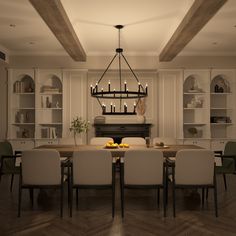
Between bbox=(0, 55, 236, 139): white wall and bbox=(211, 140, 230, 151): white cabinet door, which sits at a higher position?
bbox=(0, 55, 236, 139): white wall

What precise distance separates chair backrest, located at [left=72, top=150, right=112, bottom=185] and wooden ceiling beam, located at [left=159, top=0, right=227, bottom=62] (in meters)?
2.05

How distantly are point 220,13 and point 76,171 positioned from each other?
303cm

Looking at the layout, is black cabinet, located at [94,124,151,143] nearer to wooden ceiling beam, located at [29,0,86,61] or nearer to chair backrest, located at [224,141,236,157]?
wooden ceiling beam, located at [29,0,86,61]

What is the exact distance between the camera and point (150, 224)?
12.3 ft

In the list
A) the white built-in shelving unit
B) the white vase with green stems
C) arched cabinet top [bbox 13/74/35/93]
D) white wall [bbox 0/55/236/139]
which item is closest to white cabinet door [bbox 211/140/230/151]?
white wall [bbox 0/55/236/139]

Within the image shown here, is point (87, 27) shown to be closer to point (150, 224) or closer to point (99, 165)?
point (99, 165)

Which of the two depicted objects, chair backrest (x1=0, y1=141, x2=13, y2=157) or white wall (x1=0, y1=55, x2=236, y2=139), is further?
white wall (x1=0, y1=55, x2=236, y2=139)

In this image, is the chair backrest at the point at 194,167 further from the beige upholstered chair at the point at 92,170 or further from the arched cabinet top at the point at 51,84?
the arched cabinet top at the point at 51,84

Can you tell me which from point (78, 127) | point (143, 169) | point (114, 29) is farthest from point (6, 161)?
point (114, 29)

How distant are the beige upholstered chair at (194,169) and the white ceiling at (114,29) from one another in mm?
1996

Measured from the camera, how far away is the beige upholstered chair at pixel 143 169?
4.05 m

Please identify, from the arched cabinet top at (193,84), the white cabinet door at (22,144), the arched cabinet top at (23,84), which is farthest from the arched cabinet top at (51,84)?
the arched cabinet top at (193,84)

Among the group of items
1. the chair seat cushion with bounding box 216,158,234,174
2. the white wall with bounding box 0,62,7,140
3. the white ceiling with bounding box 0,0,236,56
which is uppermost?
the white ceiling with bounding box 0,0,236,56

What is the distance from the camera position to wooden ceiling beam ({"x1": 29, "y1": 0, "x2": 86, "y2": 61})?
3.94m
